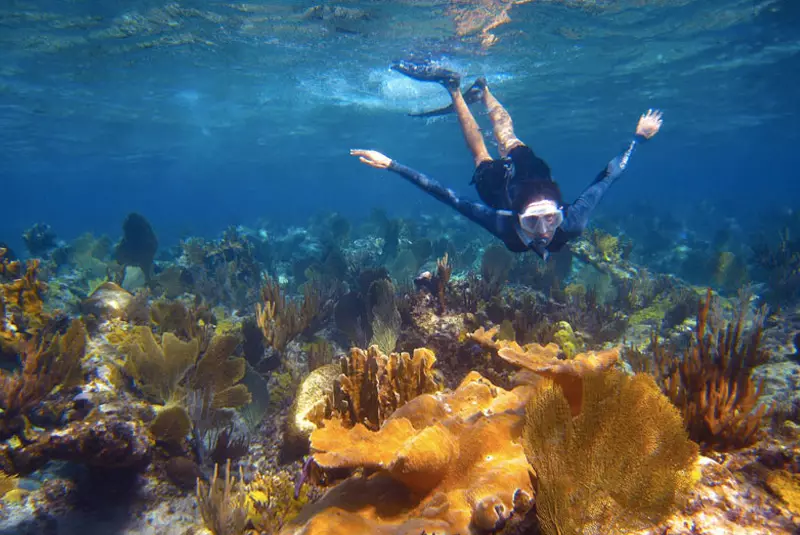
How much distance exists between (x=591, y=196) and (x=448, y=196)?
7.66 ft

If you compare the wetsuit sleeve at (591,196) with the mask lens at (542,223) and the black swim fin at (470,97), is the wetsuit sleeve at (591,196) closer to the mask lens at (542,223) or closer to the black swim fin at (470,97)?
the mask lens at (542,223)

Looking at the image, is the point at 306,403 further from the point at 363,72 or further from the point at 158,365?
the point at 363,72

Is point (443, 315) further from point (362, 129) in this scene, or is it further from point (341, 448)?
point (362, 129)

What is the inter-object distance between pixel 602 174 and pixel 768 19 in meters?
17.1

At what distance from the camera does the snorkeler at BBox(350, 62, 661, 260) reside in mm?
5715

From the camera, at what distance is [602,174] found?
7.11 metres

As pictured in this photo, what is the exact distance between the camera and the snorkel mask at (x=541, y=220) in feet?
18.3

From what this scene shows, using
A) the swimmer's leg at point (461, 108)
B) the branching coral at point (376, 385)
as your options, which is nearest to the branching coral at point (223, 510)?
the branching coral at point (376, 385)

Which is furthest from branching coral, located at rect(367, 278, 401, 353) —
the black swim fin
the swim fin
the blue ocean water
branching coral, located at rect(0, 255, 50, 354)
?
the blue ocean water

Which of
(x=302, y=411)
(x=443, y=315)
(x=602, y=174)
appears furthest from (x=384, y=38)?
(x=302, y=411)

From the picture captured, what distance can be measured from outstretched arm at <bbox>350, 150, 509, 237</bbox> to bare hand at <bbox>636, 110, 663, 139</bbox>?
→ 3.74 m

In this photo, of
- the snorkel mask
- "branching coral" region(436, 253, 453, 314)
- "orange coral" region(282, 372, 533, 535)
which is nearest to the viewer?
"orange coral" region(282, 372, 533, 535)

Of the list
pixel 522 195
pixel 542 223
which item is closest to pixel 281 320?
pixel 522 195

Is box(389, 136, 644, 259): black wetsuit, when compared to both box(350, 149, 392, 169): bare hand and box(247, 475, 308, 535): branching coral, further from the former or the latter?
box(247, 475, 308, 535): branching coral
